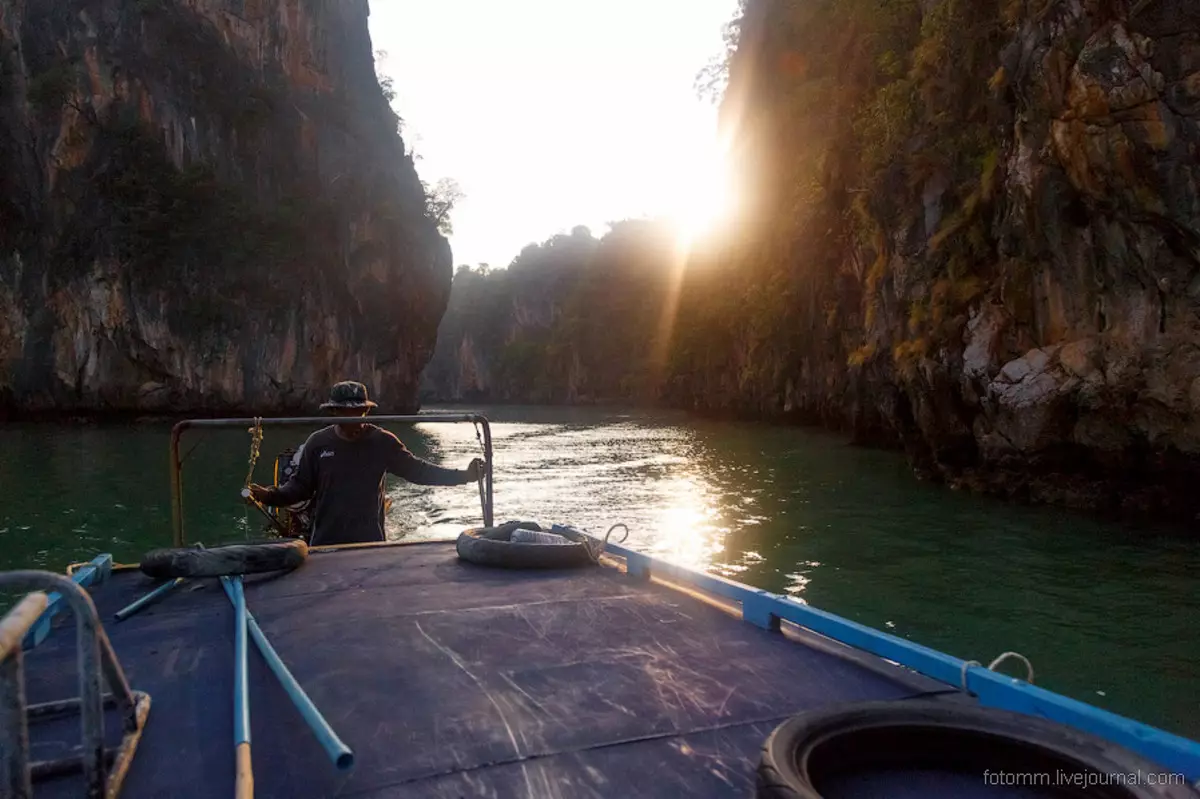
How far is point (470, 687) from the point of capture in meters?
2.76

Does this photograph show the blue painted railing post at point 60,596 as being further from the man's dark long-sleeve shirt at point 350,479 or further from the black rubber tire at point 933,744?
the black rubber tire at point 933,744

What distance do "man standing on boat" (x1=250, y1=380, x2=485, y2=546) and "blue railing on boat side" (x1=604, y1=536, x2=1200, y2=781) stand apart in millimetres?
2071

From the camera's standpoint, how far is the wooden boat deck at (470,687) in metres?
2.14

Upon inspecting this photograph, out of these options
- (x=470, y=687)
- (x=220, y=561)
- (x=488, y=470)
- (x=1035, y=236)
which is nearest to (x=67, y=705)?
(x=470, y=687)

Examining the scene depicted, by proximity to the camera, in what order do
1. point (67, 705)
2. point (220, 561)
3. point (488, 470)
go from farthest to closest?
1. point (488, 470)
2. point (220, 561)
3. point (67, 705)

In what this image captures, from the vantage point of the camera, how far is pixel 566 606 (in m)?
3.78

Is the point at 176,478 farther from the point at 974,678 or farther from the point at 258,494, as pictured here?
the point at 974,678

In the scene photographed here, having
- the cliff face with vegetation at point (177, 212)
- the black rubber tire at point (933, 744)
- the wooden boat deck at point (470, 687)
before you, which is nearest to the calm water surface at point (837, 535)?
the wooden boat deck at point (470, 687)

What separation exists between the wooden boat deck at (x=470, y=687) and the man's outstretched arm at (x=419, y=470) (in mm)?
1170

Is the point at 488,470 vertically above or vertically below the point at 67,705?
above

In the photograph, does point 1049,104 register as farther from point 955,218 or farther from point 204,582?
point 204,582

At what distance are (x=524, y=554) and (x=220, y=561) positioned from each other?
164 centimetres

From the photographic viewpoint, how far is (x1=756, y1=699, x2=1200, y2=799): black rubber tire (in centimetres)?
195

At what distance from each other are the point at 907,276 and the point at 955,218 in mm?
2058
